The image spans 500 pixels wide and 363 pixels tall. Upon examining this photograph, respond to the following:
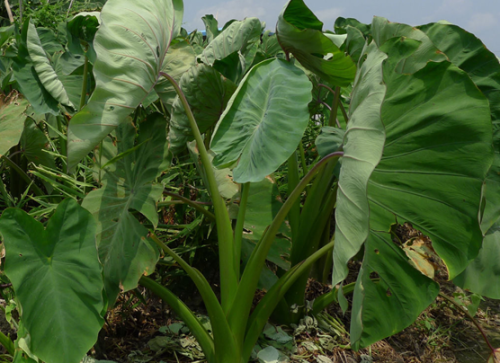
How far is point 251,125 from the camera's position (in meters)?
1.19

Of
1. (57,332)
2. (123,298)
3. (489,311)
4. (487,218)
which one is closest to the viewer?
(57,332)

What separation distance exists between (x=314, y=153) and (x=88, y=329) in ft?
5.86

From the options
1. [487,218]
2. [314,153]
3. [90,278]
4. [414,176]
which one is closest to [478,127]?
[414,176]

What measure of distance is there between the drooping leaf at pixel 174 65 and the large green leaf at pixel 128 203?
17cm

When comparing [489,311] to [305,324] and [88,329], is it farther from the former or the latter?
[88,329]

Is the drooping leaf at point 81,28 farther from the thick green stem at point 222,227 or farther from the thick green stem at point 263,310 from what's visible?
the thick green stem at point 263,310

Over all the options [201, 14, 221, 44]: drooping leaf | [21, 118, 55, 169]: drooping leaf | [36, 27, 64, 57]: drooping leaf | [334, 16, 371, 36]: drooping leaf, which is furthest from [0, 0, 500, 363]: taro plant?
[201, 14, 221, 44]: drooping leaf

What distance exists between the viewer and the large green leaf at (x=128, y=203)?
1.33 metres

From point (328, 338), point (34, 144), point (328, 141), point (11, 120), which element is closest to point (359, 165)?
point (328, 141)

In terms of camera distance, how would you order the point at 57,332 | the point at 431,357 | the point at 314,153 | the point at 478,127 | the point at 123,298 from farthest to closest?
the point at 314,153 → the point at 431,357 → the point at 123,298 → the point at 57,332 → the point at 478,127

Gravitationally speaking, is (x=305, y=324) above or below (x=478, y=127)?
below

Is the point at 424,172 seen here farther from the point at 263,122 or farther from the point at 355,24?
the point at 355,24

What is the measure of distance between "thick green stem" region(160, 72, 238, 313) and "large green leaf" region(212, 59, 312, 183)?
0.20 m

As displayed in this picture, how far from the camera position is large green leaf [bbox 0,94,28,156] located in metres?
1.45
